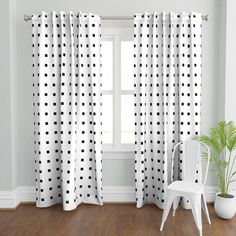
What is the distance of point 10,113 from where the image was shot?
11.2 feet

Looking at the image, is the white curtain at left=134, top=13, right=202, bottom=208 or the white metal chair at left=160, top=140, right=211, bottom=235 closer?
the white metal chair at left=160, top=140, right=211, bottom=235

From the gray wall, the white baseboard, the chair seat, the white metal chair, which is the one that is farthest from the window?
the chair seat

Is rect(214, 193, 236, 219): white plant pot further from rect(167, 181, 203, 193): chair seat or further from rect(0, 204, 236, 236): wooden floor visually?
rect(167, 181, 203, 193): chair seat

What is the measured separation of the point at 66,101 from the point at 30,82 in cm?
59

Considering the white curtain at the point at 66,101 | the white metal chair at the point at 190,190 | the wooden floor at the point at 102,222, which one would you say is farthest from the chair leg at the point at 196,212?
the white curtain at the point at 66,101

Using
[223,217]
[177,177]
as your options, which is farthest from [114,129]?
[223,217]

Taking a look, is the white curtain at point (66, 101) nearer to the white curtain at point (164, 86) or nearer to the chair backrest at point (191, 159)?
the white curtain at point (164, 86)

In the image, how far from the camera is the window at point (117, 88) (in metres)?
3.70

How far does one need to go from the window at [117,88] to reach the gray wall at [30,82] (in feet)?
0.89

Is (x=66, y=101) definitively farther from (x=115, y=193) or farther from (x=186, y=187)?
(x=186, y=187)

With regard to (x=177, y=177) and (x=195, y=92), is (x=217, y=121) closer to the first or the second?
(x=195, y=92)

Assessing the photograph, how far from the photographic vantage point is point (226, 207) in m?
3.09

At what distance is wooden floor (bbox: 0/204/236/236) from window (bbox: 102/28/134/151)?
0.83 m

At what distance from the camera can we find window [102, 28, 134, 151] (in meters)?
3.70
